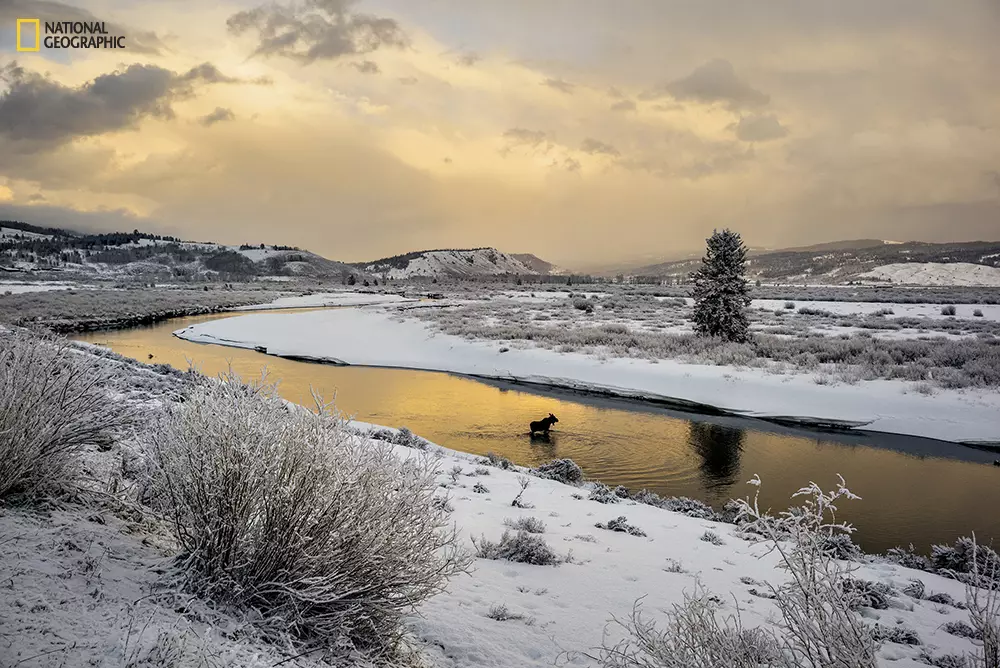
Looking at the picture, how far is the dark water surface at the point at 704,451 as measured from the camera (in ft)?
31.2

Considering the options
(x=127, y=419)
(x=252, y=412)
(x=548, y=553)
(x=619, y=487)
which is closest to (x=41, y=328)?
(x=127, y=419)

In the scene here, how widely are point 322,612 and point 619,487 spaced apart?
276 inches

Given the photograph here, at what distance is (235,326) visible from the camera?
111ft

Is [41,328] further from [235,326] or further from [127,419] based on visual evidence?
[235,326]

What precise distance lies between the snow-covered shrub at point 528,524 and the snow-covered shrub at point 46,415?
13.8 feet

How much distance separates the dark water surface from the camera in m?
9.52

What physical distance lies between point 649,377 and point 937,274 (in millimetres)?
104983

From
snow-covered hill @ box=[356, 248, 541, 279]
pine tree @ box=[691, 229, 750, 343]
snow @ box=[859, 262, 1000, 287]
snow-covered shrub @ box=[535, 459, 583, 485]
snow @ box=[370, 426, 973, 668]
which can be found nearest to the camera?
snow @ box=[370, 426, 973, 668]

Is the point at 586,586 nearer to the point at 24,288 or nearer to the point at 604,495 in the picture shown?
the point at 604,495

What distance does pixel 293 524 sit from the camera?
10.6 feet

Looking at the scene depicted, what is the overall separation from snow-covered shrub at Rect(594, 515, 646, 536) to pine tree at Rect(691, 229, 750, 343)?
17.8 meters

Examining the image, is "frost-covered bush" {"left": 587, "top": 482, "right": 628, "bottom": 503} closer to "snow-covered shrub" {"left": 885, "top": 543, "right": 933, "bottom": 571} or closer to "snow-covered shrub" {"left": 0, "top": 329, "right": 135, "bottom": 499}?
"snow-covered shrub" {"left": 885, "top": 543, "right": 933, "bottom": 571}

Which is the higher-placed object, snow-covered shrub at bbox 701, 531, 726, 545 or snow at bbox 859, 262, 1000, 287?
snow at bbox 859, 262, 1000, 287

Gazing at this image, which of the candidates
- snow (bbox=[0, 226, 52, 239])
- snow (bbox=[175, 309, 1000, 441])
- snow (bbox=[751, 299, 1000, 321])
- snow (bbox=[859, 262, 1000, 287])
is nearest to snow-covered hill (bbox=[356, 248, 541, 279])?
snow (bbox=[0, 226, 52, 239])
